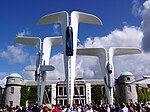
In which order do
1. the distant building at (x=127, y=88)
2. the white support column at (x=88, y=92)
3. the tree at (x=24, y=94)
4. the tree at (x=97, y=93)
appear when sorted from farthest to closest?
the white support column at (x=88, y=92)
the distant building at (x=127, y=88)
the tree at (x=97, y=93)
the tree at (x=24, y=94)

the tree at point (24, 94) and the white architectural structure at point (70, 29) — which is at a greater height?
the white architectural structure at point (70, 29)

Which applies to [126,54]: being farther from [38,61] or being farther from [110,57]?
[38,61]

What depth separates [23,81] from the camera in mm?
76062

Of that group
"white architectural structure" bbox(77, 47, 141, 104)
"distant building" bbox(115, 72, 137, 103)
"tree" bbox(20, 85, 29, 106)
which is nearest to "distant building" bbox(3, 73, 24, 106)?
"tree" bbox(20, 85, 29, 106)

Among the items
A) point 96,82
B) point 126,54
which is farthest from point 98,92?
point 126,54

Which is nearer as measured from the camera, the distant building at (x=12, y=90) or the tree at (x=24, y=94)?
the tree at (x=24, y=94)

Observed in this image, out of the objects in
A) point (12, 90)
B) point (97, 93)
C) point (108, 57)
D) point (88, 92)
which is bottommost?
point (97, 93)

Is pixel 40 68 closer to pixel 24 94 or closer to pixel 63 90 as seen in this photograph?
pixel 24 94

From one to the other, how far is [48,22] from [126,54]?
12655 mm

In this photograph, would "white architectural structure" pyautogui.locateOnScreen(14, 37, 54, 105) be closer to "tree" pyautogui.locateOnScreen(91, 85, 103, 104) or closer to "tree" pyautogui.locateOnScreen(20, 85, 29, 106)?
"tree" pyautogui.locateOnScreen(20, 85, 29, 106)

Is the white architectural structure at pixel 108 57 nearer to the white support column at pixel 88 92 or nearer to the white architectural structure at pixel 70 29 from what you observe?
the white architectural structure at pixel 70 29

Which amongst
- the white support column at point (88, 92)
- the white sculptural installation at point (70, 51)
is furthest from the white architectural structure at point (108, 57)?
the white support column at point (88, 92)

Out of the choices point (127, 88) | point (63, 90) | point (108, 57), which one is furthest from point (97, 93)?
point (108, 57)

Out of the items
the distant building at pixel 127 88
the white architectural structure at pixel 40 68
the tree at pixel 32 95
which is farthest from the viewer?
the distant building at pixel 127 88
